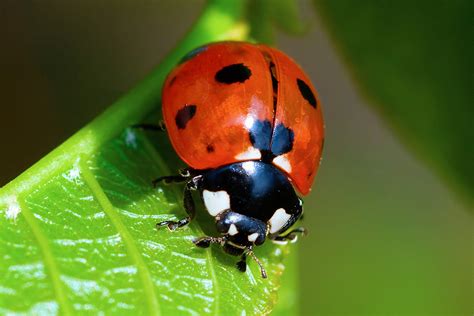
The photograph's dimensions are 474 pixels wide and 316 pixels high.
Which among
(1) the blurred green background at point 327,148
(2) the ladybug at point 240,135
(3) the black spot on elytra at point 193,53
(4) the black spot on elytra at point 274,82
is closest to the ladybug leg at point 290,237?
(2) the ladybug at point 240,135

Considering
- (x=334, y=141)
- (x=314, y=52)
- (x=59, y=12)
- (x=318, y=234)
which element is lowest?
(x=318, y=234)

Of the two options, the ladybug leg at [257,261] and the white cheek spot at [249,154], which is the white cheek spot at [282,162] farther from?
the ladybug leg at [257,261]

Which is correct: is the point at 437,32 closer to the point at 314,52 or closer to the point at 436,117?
the point at 436,117

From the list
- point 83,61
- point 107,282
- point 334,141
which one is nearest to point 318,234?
point 334,141

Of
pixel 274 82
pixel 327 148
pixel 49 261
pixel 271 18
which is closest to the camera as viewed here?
pixel 49 261

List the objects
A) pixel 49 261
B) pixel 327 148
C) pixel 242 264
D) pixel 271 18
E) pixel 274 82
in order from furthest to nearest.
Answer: pixel 327 148, pixel 271 18, pixel 274 82, pixel 242 264, pixel 49 261

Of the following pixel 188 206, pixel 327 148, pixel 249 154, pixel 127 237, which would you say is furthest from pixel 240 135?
pixel 327 148

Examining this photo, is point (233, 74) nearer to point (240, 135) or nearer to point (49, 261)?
point (240, 135)
